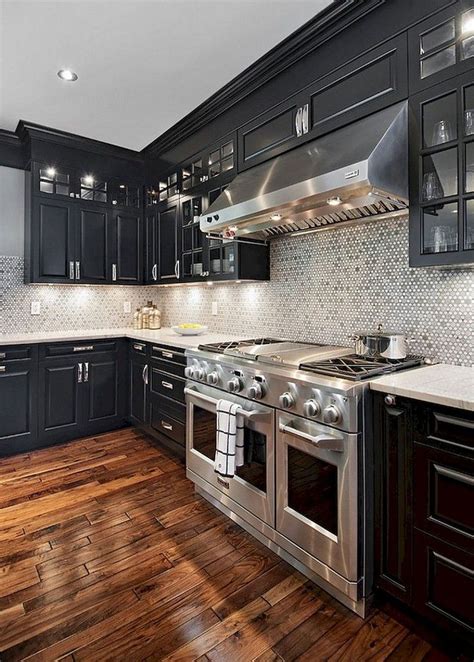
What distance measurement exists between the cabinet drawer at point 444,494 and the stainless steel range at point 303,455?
209mm

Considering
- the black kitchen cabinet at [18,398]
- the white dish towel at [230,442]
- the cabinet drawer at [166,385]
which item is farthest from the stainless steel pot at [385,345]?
the black kitchen cabinet at [18,398]

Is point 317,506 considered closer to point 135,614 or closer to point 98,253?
point 135,614

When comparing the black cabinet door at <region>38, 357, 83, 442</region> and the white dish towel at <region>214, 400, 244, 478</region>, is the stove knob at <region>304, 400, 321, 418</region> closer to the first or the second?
the white dish towel at <region>214, 400, 244, 478</region>

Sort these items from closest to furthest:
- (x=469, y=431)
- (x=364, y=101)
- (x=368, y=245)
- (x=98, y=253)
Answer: (x=469, y=431) < (x=364, y=101) < (x=368, y=245) < (x=98, y=253)

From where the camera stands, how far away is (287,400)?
1.79 metres

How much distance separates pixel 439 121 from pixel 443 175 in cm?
24

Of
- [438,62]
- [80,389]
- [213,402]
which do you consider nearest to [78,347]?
[80,389]

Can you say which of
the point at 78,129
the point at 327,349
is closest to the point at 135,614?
the point at 327,349

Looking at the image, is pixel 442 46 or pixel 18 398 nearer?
pixel 442 46

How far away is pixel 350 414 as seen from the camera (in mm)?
1539

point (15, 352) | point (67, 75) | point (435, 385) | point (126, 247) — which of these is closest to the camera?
point (435, 385)

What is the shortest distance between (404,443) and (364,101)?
168 cm

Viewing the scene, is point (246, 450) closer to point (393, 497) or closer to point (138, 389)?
point (393, 497)

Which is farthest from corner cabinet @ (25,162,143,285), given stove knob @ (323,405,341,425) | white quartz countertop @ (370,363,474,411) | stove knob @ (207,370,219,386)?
white quartz countertop @ (370,363,474,411)
